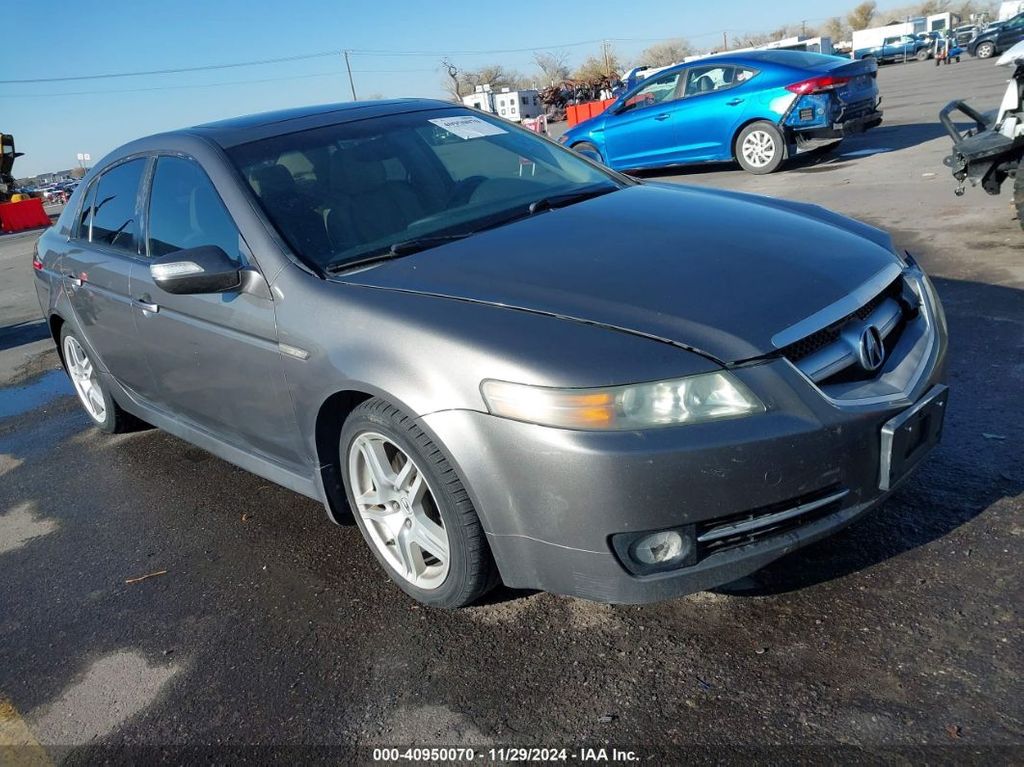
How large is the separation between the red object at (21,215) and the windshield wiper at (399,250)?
27500 millimetres

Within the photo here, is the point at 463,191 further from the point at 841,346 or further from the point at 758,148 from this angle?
the point at 758,148

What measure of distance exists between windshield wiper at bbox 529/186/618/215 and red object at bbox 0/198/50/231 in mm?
27396

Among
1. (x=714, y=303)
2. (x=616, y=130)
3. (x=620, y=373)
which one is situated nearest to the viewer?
(x=620, y=373)

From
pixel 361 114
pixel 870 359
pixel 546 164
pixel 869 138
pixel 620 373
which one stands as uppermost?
pixel 361 114

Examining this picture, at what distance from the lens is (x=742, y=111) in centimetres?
1087

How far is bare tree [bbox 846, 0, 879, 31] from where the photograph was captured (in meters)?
97.4

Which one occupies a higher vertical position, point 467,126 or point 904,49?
point 467,126

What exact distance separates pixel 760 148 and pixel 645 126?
178 cm

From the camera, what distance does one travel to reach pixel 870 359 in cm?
237

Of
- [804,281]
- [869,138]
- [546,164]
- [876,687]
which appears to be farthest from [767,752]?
[869,138]

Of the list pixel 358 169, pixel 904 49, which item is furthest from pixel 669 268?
pixel 904 49

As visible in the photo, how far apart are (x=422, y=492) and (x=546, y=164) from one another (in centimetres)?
178

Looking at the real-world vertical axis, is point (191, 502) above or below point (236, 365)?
below

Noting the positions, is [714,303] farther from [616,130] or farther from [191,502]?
[616,130]
